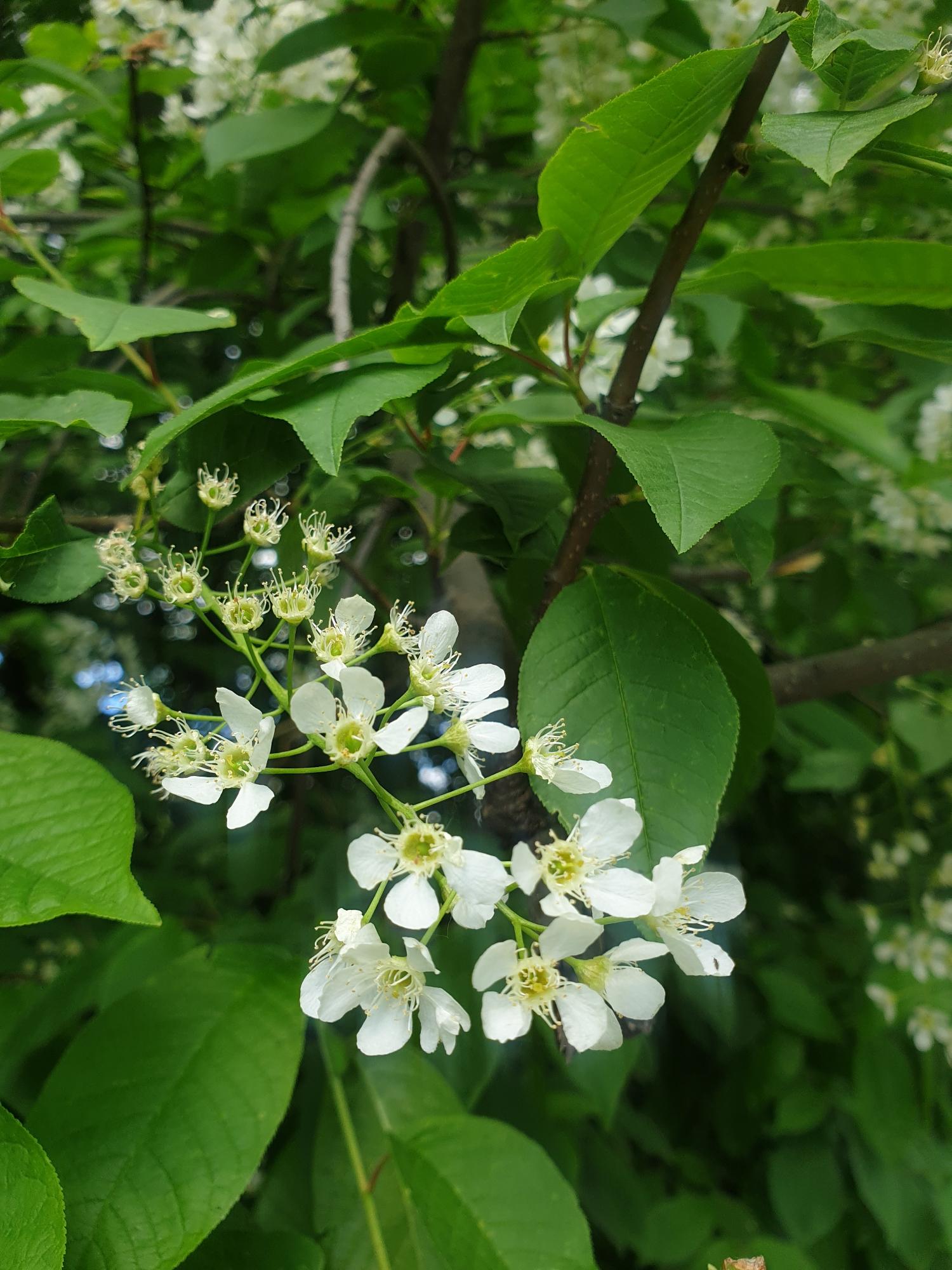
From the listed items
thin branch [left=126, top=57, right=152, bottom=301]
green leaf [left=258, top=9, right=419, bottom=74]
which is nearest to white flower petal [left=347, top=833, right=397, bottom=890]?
thin branch [left=126, top=57, right=152, bottom=301]

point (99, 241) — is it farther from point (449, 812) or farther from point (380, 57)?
point (449, 812)

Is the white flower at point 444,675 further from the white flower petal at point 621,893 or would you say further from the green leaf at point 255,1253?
the green leaf at point 255,1253

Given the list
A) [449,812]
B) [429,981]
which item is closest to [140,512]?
[449,812]

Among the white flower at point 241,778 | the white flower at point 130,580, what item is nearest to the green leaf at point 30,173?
the white flower at point 130,580

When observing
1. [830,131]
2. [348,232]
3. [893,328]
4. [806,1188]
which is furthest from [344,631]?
[806,1188]

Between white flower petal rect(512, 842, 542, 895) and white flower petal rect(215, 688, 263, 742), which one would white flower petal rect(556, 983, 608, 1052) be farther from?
white flower petal rect(215, 688, 263, 742)
